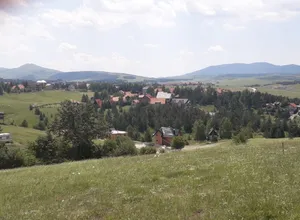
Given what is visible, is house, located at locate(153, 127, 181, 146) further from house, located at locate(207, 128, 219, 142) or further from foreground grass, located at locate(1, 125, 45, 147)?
foreground grass, located at locate(1, 125, 45, 147)

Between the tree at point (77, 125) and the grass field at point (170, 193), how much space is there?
57.2 metres

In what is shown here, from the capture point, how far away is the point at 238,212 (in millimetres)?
15000

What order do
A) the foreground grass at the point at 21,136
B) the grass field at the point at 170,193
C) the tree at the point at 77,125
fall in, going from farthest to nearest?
the foreground grass at the point at 21,136 < the tree at the point at 77,125 < the grass field at the point at 170,193

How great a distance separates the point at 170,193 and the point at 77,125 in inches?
2821

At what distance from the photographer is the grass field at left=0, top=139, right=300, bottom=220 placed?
1579cm

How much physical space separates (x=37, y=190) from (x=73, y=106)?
68.6 metres

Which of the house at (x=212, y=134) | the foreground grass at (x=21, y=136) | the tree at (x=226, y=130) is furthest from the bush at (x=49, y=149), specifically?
the tree at (x=226, y=130)

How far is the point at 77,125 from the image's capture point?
8850 cm

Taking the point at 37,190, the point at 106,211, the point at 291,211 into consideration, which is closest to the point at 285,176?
the point at 291,211

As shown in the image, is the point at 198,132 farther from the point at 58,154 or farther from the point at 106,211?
the point at 106,211

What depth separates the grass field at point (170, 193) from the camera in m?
15.8

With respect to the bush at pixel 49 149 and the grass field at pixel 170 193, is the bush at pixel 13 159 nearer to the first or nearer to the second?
the bush at pixel 49 149

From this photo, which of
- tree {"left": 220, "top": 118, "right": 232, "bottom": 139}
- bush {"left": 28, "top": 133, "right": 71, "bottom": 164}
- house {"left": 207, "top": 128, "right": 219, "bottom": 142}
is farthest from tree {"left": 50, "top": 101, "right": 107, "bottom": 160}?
tree {"left": 220, "top": 118, "right": 232, "bottom": 139}

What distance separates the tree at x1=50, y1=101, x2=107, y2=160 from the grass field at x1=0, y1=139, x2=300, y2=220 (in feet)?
188
